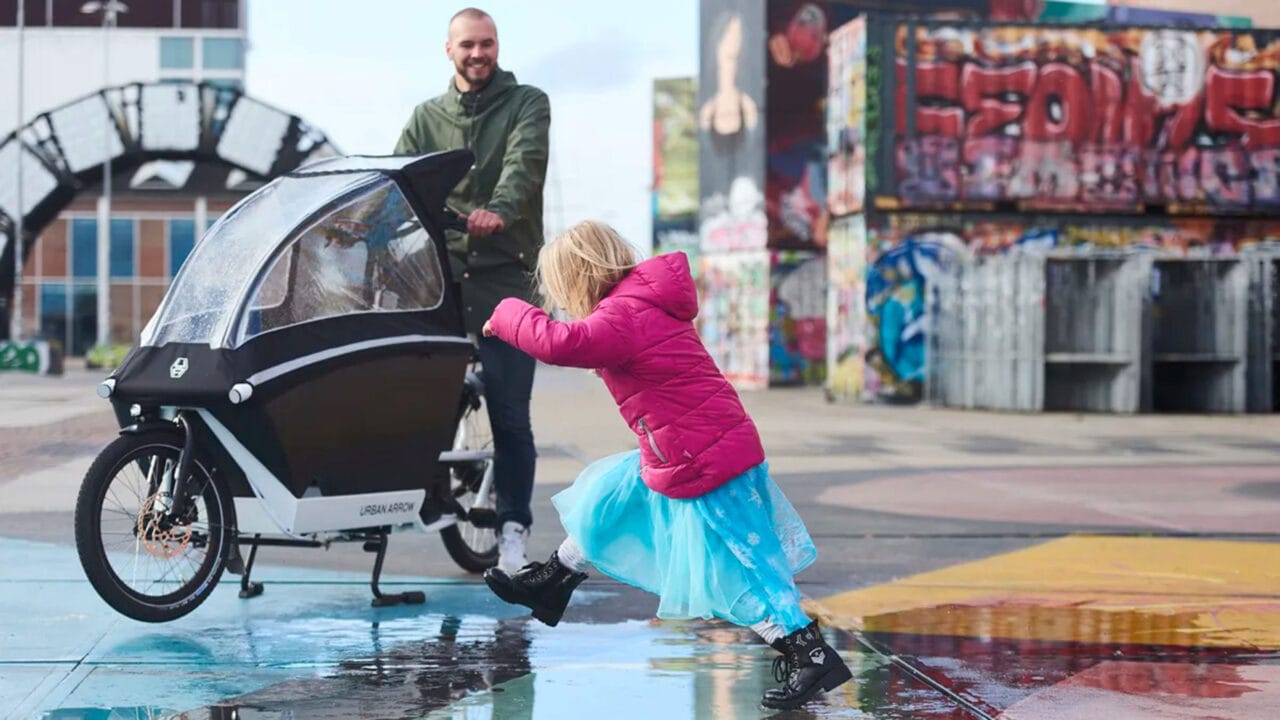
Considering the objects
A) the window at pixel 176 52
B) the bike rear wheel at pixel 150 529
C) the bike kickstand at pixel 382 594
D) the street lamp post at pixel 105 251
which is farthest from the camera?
the window at pixel 176 52

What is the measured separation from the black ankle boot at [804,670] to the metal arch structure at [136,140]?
28.2 metres

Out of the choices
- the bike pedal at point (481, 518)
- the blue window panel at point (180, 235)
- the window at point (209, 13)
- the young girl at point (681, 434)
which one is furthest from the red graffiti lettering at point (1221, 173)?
the window at point (209, 13)

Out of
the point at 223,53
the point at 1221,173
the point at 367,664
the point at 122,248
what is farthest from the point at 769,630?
the point at 223,53

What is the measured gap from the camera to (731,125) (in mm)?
39438

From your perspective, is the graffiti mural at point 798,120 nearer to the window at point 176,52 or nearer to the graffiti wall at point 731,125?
the graffiti wall at point 731,125

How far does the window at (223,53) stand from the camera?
78312mm

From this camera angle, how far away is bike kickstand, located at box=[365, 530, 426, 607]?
645 cm

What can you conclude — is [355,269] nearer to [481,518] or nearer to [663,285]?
[481,518]

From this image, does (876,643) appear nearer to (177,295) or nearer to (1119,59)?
(177,295)

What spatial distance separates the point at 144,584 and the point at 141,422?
0.52 m

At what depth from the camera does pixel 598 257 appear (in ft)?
16.3

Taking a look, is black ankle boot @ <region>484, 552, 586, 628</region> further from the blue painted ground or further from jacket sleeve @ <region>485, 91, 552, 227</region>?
jacket sleeve @ <region>485, 91, 552, 227</region>

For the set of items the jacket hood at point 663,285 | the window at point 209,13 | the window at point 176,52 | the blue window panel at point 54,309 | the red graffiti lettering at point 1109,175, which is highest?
the window at point 209,13

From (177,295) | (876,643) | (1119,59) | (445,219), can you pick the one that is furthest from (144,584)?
(1119,59)
